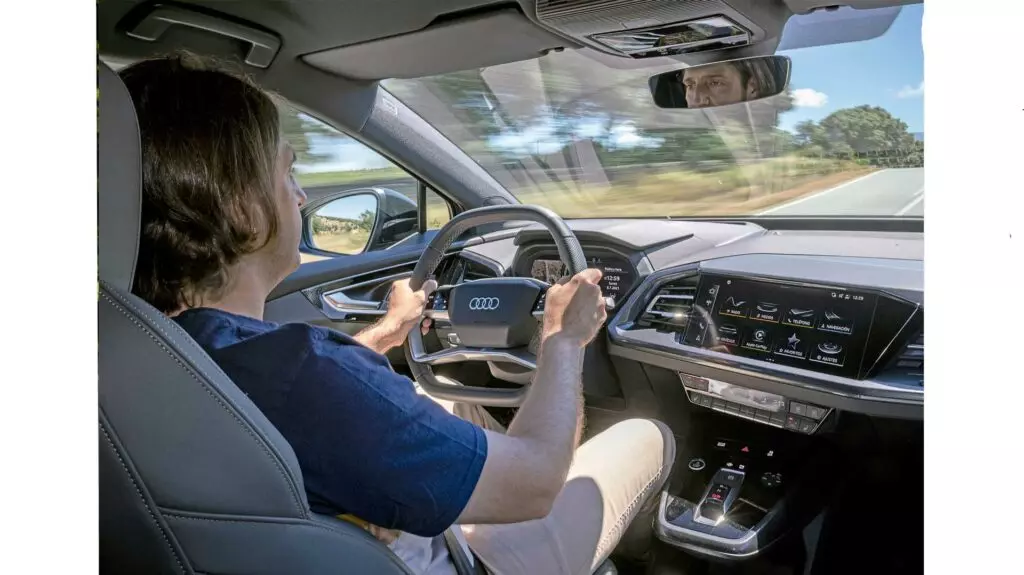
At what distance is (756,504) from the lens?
230 cm

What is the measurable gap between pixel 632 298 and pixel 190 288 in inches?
61.9

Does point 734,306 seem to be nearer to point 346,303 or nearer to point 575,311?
point 575,311

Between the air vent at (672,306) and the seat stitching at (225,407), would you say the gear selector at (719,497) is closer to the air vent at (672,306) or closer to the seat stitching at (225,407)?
the air vent at (672,306)

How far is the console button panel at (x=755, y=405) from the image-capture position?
7.29 feet

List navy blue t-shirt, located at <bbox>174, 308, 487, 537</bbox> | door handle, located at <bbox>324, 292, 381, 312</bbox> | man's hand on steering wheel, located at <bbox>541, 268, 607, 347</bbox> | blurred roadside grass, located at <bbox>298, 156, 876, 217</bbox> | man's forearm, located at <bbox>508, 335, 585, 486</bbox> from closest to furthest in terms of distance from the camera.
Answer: navy blue t-shirt, located at <bbox>174, 308, 487, 537</bbox>
man's forearm, located at <bbox>508, 335, 585, 486</bbox>
man's hand on steering wheel, located at <bbox>541, 268, 607, 347</bbox>
blurred roadside grass, located at <bbox>298, 156, 876, 217</bbox>
door handle, located at <bbox>324, 292, 381, 312</bbox>

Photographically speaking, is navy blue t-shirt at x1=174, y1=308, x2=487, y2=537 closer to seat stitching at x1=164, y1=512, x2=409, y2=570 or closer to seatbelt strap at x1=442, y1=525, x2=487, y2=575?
seat stitching at x1=164, y1=512, x2=409, y2=570

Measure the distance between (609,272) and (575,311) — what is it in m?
0.93

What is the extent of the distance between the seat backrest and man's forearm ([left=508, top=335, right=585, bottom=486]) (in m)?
0.42

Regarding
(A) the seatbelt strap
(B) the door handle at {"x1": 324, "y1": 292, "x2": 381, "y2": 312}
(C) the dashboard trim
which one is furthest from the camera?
(B) the door handle at {"x1": 324, "y1": 292, "x2": 381, "y2": 312}

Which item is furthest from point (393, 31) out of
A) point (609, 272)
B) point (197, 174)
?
point (609, 272)

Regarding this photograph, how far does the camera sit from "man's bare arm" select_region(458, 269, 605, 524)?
1.21 meters

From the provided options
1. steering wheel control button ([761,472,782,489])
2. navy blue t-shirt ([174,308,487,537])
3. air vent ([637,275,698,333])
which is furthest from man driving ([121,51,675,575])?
steering wheel control button ([761,472,782,489])

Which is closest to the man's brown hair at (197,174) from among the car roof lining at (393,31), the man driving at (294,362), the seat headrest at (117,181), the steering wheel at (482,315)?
the man driving at (294,362)
